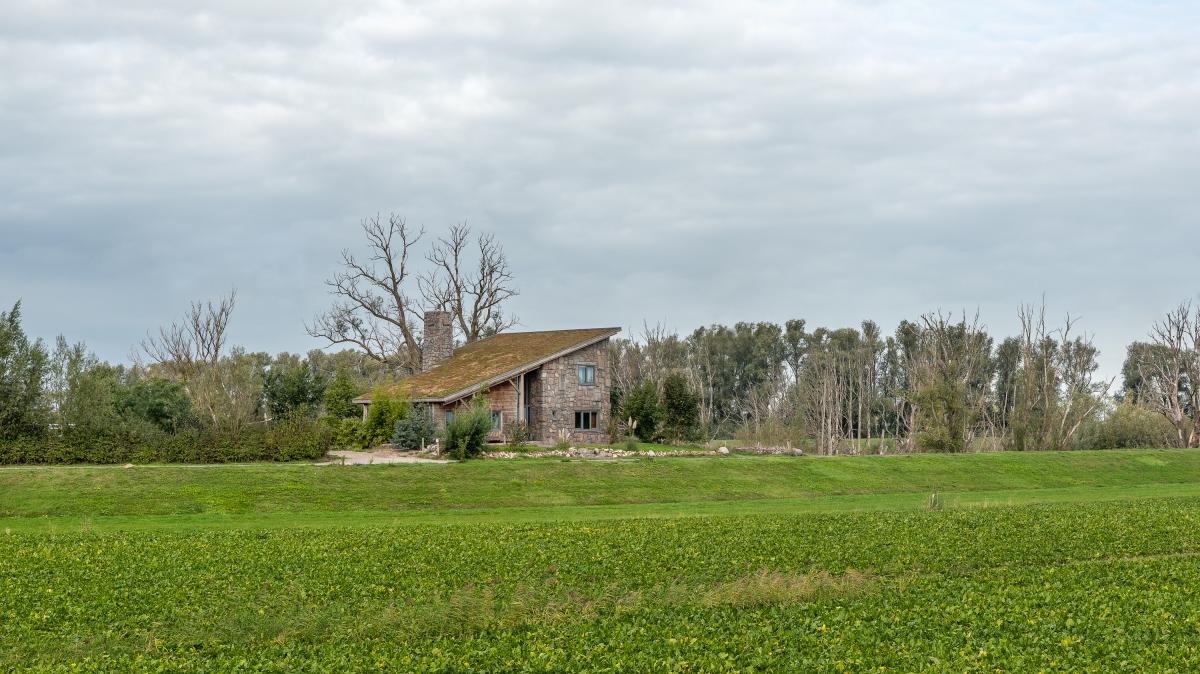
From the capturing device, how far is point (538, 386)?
42.8 meters

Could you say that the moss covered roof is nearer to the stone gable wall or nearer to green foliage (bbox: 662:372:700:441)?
the stone gable wall

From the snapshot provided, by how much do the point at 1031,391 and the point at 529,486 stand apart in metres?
30.1

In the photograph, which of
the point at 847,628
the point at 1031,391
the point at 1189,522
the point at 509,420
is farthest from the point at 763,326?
the point at 847,628

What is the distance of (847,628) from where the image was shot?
1170cm

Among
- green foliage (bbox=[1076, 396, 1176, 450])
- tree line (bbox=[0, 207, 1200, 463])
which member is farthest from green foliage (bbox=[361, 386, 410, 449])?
green foliage (bbox=[1076, 396, 1176, 450])

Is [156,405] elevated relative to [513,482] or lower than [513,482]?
elevated

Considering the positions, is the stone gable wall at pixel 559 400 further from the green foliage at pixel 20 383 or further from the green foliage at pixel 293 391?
the green foliage at pixel 20 383

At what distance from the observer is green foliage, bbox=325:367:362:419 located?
145 ft

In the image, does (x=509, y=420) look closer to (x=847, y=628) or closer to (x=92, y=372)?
(x=92, y=372)

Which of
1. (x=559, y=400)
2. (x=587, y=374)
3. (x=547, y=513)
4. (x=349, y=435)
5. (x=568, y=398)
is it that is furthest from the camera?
(x=587, y=374)

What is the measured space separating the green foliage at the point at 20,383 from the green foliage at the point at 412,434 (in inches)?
470

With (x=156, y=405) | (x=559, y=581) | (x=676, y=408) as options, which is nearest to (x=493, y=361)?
(x=676, y=408)

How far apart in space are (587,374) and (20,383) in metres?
22.0

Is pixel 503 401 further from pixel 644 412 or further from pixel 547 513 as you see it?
pixel 547 513
